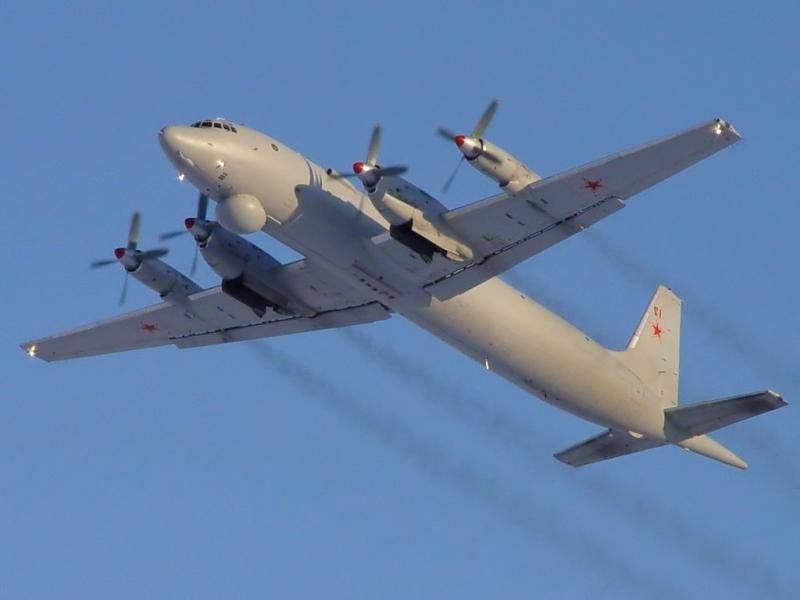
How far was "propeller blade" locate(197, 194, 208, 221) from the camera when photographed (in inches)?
1695

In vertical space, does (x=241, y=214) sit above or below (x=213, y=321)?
above

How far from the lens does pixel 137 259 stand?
147 feet

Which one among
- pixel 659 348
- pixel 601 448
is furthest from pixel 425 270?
pixel 659 348

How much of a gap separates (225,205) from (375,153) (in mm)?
3941

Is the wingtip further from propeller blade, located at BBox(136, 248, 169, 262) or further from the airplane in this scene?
propeller blade, located at BBox(136, 248, 169, 262)

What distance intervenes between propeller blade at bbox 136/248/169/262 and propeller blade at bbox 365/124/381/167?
27.1 ft

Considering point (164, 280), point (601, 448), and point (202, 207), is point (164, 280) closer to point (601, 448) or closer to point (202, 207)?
point (202, 207)

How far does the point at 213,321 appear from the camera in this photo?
4662 centimetres

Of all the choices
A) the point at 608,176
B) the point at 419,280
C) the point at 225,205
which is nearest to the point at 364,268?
the point at 419,280

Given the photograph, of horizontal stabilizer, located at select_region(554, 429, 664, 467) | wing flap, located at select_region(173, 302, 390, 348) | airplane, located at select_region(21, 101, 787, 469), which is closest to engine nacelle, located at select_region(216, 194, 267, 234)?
airplane, located at select_region(21, 101, 787, 469)

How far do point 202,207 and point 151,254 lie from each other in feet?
8.20

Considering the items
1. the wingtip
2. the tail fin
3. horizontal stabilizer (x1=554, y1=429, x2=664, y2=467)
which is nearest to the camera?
the wingtip

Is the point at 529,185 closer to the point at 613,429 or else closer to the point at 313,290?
the point at 313,290

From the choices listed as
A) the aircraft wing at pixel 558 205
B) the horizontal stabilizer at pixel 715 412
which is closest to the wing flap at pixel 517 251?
the aircraft wing at pixel 558 205
